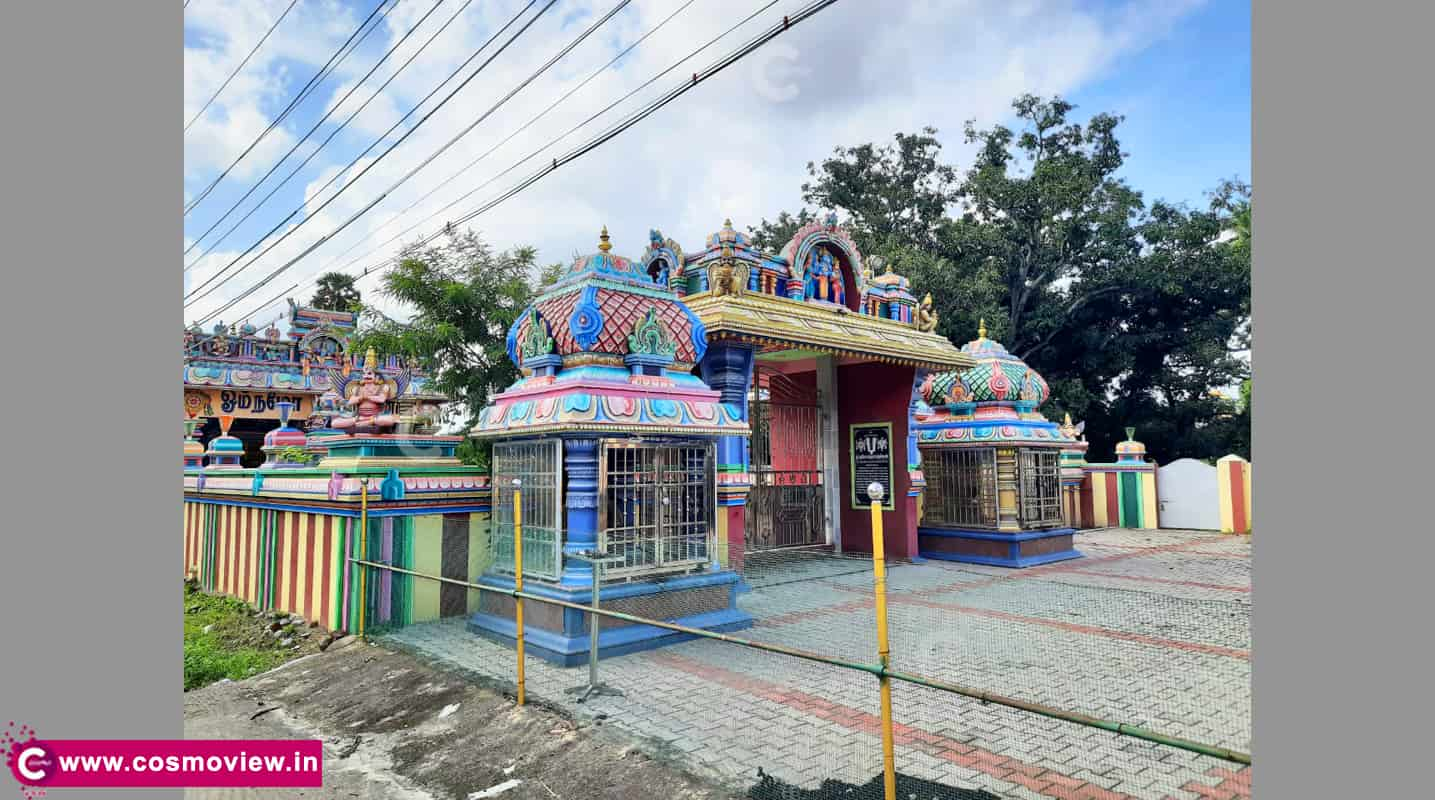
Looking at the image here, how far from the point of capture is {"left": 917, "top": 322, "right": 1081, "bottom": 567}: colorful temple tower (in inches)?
484

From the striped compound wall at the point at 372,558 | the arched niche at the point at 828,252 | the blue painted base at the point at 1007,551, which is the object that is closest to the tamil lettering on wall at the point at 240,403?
the striped compound wall at the point at 372,558

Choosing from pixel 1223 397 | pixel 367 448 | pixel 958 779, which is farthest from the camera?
pixel 1223 397

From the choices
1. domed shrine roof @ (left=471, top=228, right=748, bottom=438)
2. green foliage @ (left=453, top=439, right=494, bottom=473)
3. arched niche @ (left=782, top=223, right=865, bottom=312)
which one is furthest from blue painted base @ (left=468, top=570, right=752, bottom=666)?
arched niche @ (left=782, top=223, right=865, bottom=312)

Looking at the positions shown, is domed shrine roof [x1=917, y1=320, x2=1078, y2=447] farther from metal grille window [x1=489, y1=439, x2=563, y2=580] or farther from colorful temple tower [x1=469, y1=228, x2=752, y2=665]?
metal grille window [x1=489, y1=439, x2=563, y2=580]

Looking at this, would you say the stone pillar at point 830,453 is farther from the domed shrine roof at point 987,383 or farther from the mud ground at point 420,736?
the mud ground at point 420,736

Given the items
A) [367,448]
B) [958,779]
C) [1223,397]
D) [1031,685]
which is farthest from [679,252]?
[1223,397]

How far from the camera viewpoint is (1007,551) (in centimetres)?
1204

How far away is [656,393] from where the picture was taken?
24.0 ft

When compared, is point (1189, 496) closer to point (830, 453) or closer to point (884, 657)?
point (830, 453)

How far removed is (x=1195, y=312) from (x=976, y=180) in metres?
7.88

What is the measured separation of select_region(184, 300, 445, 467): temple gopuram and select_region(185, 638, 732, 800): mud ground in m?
12.9

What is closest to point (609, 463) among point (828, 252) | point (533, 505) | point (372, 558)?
point (533, 505)

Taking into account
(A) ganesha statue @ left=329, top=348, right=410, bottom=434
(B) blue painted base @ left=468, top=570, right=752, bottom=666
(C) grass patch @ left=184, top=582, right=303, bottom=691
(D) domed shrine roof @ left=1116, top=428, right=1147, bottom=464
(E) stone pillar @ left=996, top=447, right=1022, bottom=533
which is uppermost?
(A) ganesha statue @ left=329, top=348, right=410, bottom=434

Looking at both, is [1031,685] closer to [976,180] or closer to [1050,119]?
[976,180]
